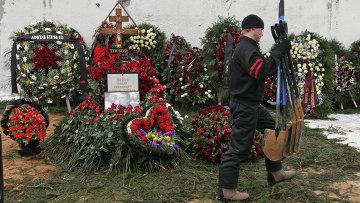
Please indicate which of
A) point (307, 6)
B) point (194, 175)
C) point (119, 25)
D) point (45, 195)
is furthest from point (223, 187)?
point (307, 6)

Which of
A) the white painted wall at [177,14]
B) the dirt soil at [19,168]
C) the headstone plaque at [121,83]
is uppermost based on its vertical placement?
the white painted wall at [177,14]

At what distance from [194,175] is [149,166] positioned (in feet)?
1.94

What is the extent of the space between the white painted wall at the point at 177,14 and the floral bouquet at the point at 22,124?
16.0 feet

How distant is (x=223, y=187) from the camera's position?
456 centimetres

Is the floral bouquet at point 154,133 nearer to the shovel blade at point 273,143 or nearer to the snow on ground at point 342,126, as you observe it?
the shovel blade at point 273,143

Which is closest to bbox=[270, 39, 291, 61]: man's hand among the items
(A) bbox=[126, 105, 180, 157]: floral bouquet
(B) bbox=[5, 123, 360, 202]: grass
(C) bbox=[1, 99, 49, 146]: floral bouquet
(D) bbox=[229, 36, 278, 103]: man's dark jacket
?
(D) bbox=[229, 36, 278, 103]: man's dark jacket

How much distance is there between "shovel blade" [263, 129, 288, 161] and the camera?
4.47 m

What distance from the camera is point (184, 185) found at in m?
5.12

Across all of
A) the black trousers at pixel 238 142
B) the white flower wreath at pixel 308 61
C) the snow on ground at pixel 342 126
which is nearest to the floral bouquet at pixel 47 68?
the white flower wreath at pixel 308 61

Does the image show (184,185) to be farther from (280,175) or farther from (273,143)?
(273,143)

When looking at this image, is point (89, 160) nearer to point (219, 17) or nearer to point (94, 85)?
point (94, 85)

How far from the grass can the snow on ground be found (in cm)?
151

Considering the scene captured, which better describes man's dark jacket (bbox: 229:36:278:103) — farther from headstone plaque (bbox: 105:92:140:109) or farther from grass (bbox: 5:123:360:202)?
headstone plaque (bbox: 105:92:140:109)

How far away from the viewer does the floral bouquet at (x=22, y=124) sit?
634cm
